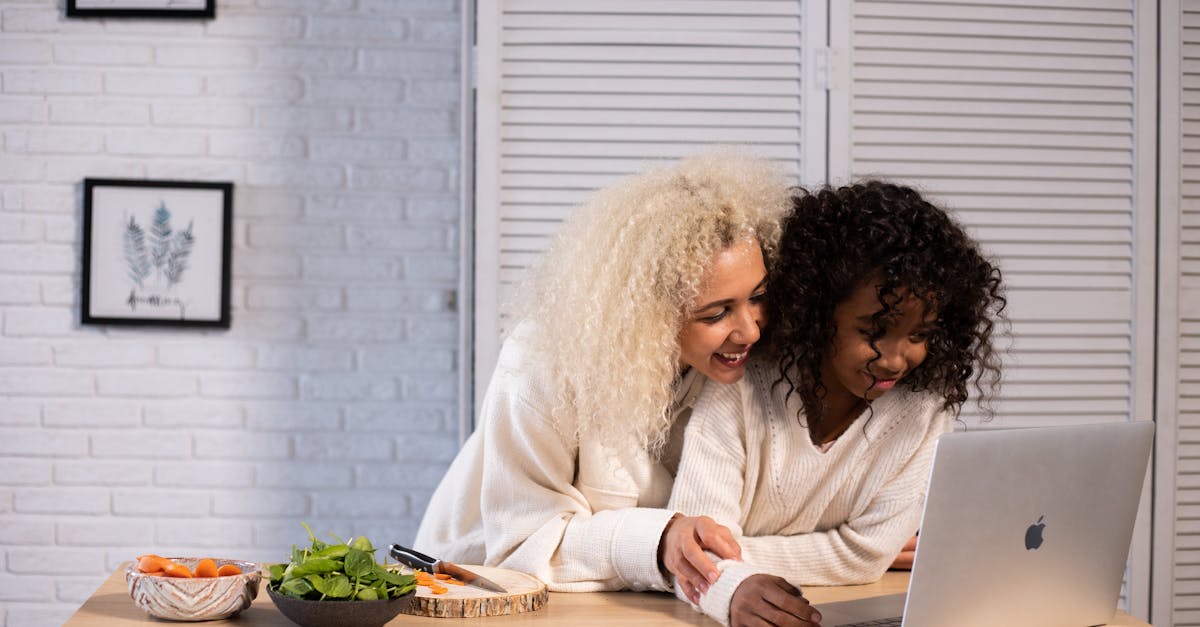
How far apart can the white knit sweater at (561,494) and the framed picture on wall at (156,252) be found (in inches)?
51.8

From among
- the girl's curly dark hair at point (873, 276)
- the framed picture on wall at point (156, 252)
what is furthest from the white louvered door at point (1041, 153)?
the framed picture on wall at point (156, 252)

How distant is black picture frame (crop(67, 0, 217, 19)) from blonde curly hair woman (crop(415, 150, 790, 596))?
5.10ft

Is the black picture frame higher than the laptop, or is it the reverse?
the black picture frame

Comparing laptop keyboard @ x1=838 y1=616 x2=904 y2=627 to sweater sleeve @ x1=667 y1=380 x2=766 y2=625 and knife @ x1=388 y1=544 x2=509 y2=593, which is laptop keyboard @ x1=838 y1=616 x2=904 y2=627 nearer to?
sweater sleeve @ x1=667 y1=380 x2=766 y2=625

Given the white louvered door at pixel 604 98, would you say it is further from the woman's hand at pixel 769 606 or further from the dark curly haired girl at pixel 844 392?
the woman's hand at pixel 769 606

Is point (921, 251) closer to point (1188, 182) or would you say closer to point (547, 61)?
point (547, 61)

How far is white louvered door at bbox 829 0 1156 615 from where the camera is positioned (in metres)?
2.45

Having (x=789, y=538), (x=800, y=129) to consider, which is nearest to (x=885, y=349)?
(x=789, y=538)

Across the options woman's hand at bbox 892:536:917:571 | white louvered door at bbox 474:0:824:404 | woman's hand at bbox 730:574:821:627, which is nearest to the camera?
woman's hand at bbox 730:574:821:627

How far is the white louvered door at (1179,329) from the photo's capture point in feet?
8.07

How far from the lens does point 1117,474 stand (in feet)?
4.12

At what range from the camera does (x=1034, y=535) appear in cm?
121

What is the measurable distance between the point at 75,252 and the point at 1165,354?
2615 millimetres

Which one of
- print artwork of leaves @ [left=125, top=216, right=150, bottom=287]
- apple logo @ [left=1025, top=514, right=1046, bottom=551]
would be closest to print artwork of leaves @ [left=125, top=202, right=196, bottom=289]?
print artwork of leaves @ [left=125, top=216, right=150, bottom=287]
